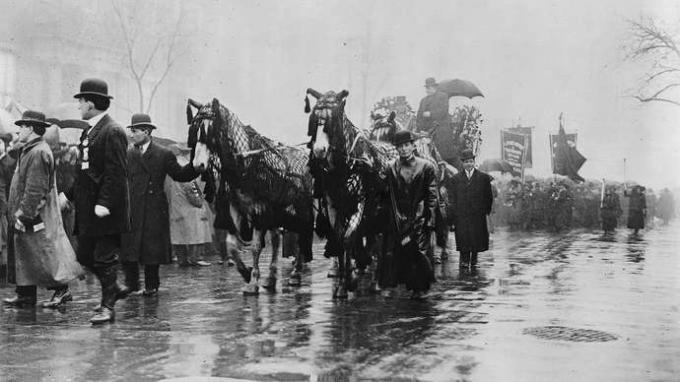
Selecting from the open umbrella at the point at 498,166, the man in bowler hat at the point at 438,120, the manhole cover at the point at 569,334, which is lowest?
the manhole cover at the point at 569,334

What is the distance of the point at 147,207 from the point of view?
10.6 metres

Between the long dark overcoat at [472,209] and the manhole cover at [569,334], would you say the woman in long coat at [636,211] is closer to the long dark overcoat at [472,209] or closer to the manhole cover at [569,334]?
the long dark overcoat at [472,209]

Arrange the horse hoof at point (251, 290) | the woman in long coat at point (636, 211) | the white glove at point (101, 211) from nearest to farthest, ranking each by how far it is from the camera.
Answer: the white glove at point (101, 211) < the horse hoof at point (251, 290) < the woman in long coat at point (636, 211)

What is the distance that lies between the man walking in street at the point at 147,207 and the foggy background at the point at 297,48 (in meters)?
19.8

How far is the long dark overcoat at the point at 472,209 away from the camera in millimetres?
14492

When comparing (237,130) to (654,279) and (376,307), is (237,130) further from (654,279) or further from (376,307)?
(654,279)

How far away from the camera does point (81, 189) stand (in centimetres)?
828

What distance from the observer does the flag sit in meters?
33.7

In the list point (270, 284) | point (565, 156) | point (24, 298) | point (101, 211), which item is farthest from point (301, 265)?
point (565, 156)

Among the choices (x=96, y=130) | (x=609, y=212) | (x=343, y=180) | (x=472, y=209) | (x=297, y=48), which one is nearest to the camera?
(x=96, y=130)

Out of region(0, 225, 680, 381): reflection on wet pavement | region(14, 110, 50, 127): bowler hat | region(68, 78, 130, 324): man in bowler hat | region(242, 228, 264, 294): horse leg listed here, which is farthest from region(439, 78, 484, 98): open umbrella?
region(68, 78, 130, 324): man in bowler hat

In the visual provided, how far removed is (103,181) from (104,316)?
124cm

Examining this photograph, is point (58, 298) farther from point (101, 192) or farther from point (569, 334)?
point (569, 334)

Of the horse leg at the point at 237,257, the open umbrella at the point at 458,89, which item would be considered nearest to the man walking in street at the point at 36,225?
the horse leg at the point at 237,257
